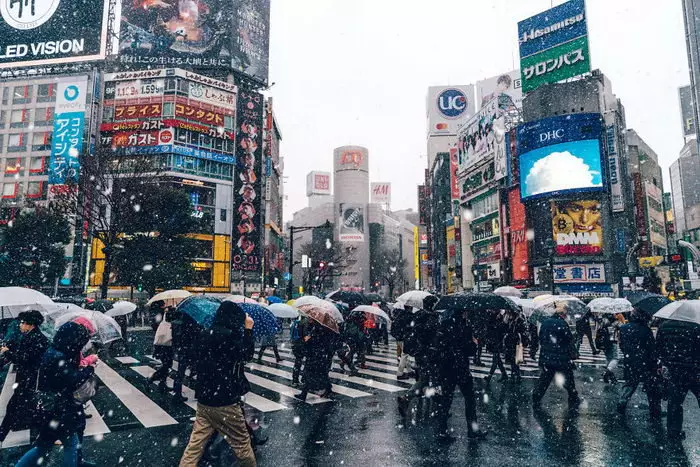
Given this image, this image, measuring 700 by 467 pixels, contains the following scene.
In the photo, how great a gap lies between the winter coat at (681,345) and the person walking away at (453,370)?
7.98 ft

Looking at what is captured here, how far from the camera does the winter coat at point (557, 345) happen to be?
Answer: 24.8 feet

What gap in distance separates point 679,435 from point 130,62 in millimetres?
54590

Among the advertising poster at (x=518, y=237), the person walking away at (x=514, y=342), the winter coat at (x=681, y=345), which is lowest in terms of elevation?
the person walking away at (x=514, y=342)

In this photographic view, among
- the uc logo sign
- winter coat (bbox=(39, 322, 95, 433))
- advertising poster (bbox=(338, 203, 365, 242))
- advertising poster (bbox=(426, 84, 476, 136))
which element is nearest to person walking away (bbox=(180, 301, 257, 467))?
winter coat (bbox=(39, 322, 95, 433))

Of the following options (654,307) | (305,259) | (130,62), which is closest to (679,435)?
(654,307)

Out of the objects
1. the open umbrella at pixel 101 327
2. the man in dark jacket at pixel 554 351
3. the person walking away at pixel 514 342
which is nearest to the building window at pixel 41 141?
the open umbrella at pixel 101 327

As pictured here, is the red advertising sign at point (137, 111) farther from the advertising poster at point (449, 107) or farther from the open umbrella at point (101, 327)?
the advertising poster at point (449, 107)

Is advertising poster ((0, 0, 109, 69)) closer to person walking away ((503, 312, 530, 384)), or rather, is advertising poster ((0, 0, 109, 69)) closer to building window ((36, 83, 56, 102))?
building window ((36, 83, 56, 102))

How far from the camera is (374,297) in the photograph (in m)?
17.9

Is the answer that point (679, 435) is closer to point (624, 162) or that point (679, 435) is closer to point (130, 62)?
point (624, 162)

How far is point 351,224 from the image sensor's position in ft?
402

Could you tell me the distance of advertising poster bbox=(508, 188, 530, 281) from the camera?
4247 cm

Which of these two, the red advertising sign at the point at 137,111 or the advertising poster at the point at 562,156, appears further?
the red advertising sign at the point at 137,111

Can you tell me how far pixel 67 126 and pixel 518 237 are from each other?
42774 millimetres
